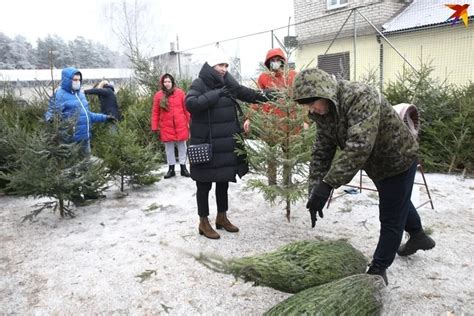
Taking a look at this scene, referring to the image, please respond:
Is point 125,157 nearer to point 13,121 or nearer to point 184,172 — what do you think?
point 184,172

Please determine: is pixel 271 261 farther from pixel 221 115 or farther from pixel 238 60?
pixel 238 60

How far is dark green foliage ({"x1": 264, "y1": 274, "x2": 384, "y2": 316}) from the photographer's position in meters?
2.00

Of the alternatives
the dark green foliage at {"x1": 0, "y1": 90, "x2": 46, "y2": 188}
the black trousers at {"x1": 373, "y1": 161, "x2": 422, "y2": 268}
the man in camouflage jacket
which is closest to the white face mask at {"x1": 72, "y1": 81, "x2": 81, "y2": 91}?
the dark green foliage at {"x1": 0, "y1": 90, "x2": 46, "y2": 188}

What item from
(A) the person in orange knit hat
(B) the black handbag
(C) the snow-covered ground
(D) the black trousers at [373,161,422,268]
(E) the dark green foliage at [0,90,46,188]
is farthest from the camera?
(E) the dark green foliage at [0,90,46,188]

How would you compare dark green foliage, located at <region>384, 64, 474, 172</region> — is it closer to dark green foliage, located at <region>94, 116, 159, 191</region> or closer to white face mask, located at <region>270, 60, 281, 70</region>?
white face mask, located at <region>270, 60, 281, 70</region>

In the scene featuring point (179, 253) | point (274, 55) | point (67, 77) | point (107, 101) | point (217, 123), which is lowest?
point (179, 253)

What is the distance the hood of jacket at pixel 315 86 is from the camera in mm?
2268

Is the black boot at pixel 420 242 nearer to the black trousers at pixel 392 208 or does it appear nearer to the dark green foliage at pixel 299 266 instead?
the black trousers at pixel 392 208

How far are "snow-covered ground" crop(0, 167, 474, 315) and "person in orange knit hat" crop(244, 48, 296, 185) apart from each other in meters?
0.71

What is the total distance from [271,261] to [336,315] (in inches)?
18.8

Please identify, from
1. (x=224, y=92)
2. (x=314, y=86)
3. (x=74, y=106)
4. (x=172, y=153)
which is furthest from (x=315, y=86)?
(x=172, y=153)

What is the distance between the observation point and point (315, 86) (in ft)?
7.46

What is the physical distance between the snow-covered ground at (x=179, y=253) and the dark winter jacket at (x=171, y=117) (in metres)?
1.52

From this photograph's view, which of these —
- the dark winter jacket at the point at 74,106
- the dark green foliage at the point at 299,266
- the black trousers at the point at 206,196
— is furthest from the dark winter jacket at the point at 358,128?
the dark winter jacket at the point at 74,106
